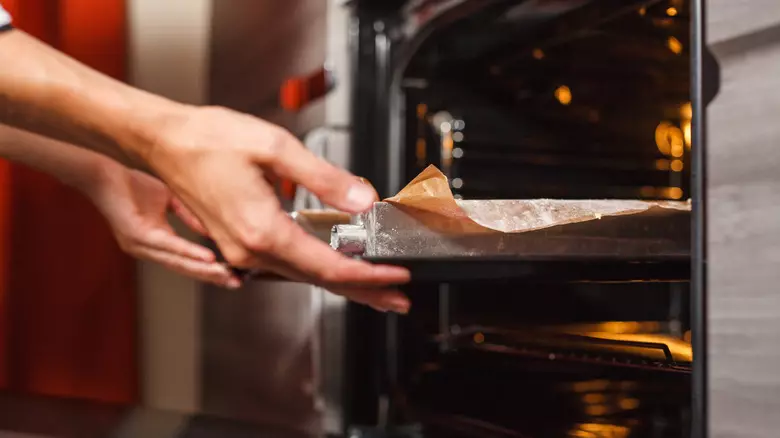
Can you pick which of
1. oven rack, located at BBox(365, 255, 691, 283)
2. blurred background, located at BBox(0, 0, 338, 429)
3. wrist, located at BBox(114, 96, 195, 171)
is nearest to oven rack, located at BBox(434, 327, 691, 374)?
oven rack, located at BBox(365, 255, 691, 283)

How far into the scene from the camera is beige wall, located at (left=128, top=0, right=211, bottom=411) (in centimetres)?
196

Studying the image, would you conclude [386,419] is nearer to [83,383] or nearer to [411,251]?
[411,251]

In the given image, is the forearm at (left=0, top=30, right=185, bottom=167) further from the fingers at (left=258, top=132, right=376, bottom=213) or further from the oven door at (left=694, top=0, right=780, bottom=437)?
the oven door at (left=694, top=0, right=780, bottom=437)

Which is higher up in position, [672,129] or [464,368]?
[672,129]

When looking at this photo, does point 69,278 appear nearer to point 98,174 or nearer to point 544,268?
point 98,174

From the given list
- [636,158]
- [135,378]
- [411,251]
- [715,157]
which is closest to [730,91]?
[715,157]

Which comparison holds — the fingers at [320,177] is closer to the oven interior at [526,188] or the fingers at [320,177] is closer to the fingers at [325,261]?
the fingers at [325,261]

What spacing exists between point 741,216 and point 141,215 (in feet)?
2.20

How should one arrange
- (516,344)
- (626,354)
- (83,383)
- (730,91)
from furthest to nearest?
(83,383) < (516,344) < (626,354) < (730,91)

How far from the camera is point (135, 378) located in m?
1.89

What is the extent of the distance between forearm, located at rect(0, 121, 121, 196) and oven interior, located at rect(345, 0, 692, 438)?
0.36 m

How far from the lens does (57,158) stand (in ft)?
2.86

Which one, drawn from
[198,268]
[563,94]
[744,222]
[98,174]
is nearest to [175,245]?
[198,268]

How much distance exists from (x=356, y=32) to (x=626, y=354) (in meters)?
0.53
